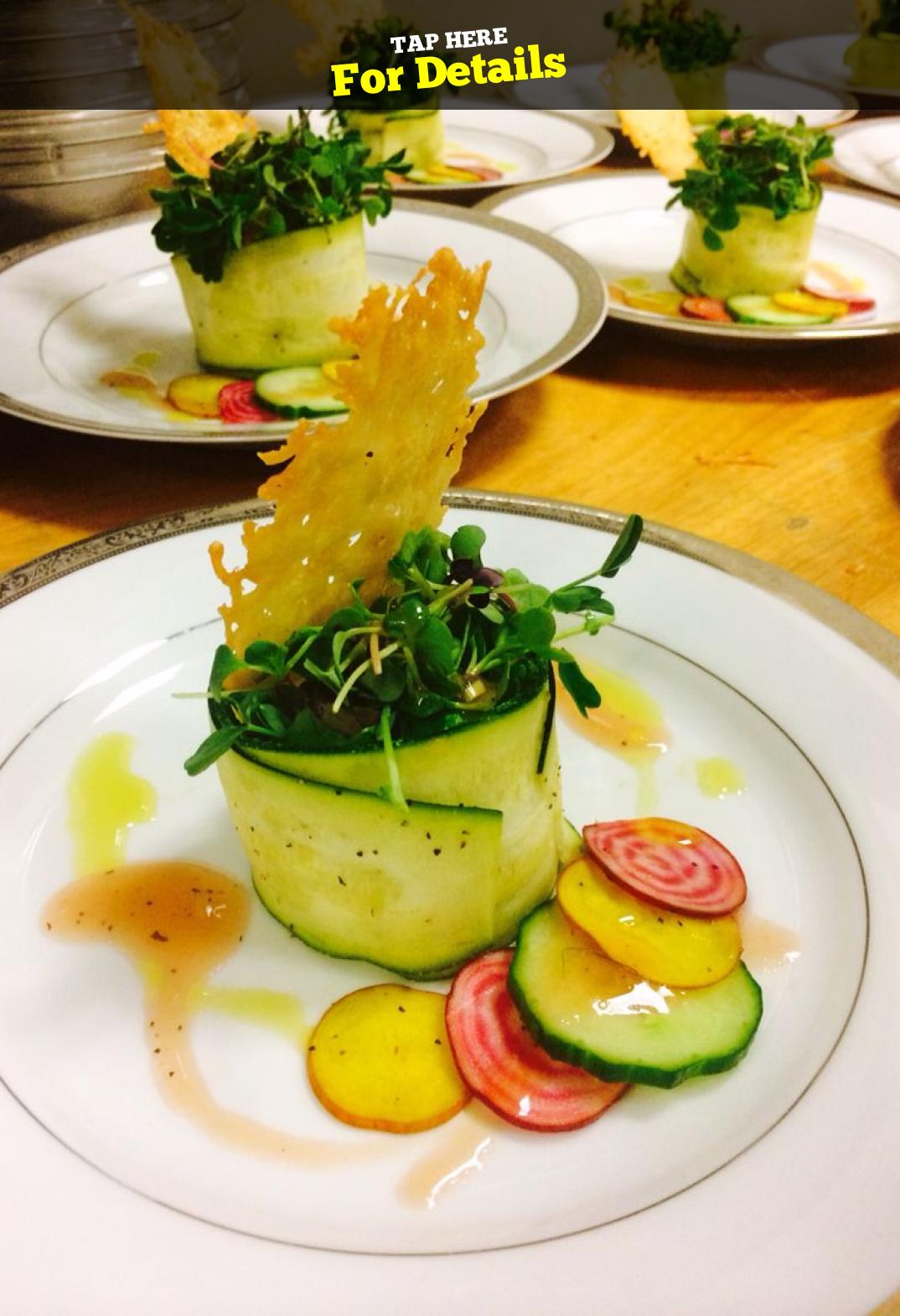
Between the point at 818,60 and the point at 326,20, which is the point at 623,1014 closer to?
the point at 326,20

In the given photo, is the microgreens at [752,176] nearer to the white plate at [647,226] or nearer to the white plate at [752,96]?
the white plate at [647,226]

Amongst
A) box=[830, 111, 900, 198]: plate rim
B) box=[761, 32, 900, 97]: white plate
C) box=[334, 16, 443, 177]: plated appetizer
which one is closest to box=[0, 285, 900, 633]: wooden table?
box=[830, 111, 900, 198]: plate rim

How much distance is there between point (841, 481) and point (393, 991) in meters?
1.37

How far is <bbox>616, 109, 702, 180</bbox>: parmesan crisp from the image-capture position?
8.20 feet

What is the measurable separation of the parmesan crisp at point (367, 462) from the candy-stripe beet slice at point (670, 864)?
0.40m

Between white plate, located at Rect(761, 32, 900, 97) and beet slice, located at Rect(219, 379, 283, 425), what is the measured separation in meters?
3.35

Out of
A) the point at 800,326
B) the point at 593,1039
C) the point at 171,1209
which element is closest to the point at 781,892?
the point at 593,1039

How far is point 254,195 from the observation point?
7.00 ft

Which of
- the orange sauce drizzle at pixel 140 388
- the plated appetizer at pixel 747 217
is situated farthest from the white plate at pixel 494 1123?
the plated appetizer at pixel 747 217

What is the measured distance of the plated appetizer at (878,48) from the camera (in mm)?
4320

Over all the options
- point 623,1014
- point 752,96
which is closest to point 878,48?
point 752,96

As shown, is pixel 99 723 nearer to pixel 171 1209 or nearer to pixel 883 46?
pixel 171 1209

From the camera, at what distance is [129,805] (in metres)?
1.37

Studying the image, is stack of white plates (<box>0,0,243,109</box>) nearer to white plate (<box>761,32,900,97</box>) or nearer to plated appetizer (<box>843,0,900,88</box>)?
white plate (<box>761,32,900,97</box>)
